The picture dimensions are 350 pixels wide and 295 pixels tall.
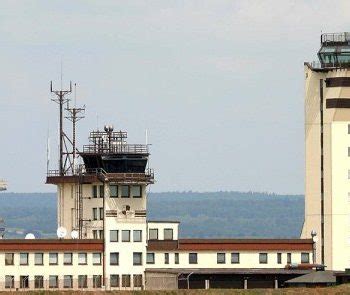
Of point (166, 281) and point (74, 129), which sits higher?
point (74, 129)

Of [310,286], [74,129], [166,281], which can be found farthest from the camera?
[74,129]

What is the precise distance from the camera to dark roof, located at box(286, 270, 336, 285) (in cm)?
15588

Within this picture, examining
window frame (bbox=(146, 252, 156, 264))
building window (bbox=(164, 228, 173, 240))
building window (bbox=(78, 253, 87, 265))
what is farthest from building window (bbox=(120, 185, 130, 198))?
building window (bbox=(78, 253, 87, 265))

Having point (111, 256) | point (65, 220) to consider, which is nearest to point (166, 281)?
point (111, 256)

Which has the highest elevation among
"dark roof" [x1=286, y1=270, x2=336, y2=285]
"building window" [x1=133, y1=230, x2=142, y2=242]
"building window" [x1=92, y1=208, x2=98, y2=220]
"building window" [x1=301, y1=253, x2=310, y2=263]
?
"building window" [x1=92, y1=208, x2=98, y2=220]

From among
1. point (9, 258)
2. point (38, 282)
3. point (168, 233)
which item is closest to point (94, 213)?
point (168, 233)

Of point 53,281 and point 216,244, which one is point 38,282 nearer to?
point 53,281

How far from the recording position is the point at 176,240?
591 feet

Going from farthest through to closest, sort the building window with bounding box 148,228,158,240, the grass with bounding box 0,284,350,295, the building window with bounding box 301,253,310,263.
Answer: the building window with bounding box 148,228,158,240
the building window with bounding box 301,253,310,263
the grass with bounding box 0,284,350,295

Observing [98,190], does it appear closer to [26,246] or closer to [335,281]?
A: [26,246]

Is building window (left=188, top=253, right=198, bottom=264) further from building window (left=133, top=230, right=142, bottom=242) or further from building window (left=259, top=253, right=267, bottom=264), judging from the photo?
building window (left=259, top=253, right=267, bottom=264)

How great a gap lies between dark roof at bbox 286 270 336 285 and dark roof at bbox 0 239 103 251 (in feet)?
76.7

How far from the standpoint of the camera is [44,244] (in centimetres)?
17525

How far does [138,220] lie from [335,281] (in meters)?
27.8
